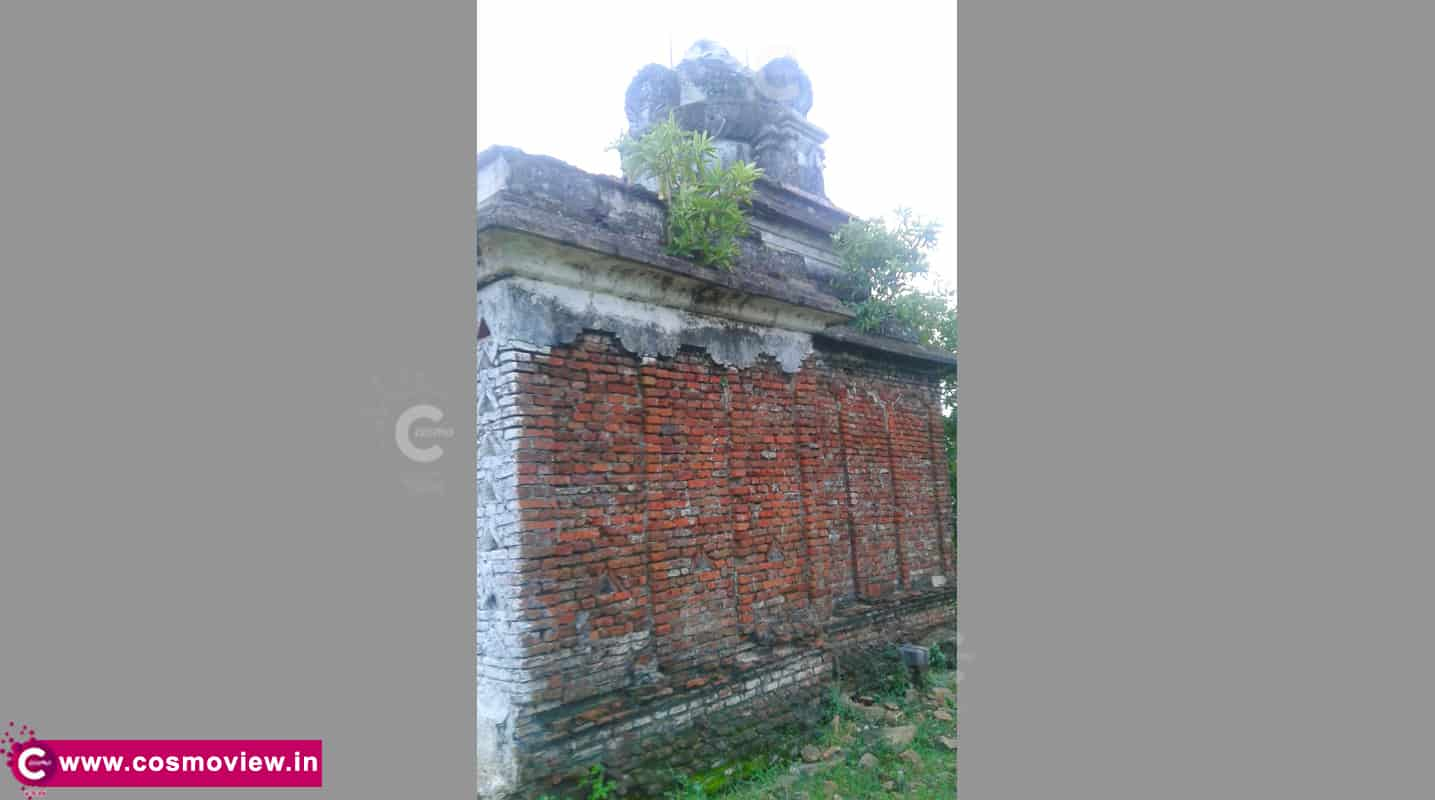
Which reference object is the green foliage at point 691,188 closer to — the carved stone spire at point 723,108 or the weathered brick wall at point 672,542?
the weathered brick wall at point 672,542

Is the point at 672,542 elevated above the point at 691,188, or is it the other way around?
the point at 691,188

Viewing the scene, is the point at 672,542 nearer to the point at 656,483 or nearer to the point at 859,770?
the point at 656,483

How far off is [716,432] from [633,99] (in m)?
3.81

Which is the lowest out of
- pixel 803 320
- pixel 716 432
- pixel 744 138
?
pixel 716 432

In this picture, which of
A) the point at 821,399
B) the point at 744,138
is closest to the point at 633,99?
the point at 744,138

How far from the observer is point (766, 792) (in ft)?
14.5

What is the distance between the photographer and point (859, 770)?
469 cm

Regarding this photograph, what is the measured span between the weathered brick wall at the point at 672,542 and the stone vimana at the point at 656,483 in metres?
0.01

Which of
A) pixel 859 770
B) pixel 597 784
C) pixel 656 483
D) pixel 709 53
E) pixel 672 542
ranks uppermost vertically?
pixel 709 53

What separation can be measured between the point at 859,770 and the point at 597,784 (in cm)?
169
